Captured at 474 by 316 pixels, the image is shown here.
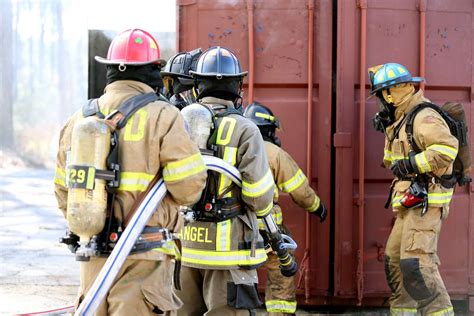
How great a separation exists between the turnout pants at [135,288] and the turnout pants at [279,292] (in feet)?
6.96

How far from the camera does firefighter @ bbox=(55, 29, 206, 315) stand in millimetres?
3646

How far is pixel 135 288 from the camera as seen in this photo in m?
3.64

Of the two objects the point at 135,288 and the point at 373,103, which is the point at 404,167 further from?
the point at 135,288

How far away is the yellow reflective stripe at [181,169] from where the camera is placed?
3691mm

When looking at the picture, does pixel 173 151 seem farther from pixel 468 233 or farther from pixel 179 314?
pixel 468 233

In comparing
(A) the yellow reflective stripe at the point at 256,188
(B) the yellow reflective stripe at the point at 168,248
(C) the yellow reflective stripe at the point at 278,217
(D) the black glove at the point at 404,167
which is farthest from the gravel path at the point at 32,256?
(D) the black glove at the point at 404,167

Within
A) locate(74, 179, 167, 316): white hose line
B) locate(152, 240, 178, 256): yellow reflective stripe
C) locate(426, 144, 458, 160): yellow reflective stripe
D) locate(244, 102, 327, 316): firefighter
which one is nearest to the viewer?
locate(74, 179, 167, 316): white hose line

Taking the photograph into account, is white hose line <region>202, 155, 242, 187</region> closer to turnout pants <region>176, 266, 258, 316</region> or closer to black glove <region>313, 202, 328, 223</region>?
turnout pants <region>176, 266, 258, 316</region>

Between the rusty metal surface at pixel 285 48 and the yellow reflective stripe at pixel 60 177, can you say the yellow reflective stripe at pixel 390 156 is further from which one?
the yellow reflective stripe at pixel 60 177

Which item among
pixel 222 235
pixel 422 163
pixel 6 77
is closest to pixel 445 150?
pixel 422 163


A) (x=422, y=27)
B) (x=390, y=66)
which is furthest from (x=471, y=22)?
(x=390, y=66)

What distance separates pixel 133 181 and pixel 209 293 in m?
1.10

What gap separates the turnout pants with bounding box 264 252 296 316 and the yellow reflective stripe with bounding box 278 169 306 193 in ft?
1.64

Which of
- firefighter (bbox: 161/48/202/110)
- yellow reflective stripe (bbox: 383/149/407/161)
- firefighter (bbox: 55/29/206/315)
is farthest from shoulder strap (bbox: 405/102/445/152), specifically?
firefighter (bbox: 55/29/206/315)
